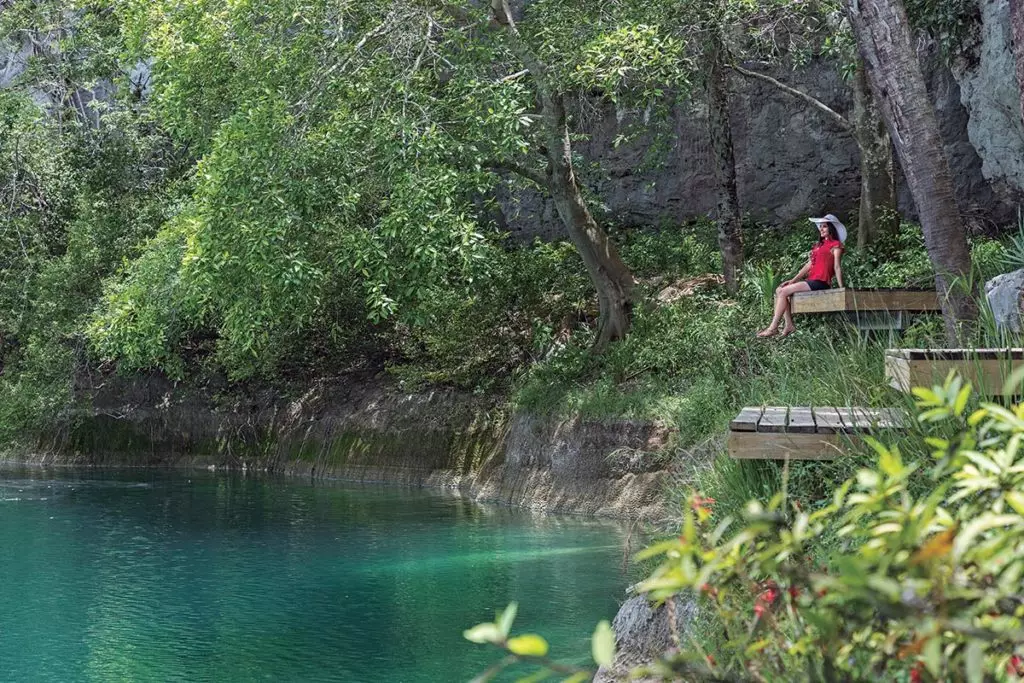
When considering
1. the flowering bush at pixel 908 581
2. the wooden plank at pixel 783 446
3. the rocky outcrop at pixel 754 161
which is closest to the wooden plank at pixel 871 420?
the wooden plank at pixel 783 446

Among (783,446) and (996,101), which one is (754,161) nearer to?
(996,101)

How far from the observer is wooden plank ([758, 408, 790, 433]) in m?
6.25

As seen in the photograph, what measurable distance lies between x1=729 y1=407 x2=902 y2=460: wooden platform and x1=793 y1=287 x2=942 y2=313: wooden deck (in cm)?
477

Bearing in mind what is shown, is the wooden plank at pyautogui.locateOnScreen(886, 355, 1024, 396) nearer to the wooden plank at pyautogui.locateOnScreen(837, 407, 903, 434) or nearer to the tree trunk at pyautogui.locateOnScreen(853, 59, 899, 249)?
the wooden plank at pyautogui.locateOnScreen(837, 407, 903, 434)

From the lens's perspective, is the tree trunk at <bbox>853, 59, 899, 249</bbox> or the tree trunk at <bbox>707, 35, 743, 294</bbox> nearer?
the tree trunk at <bbox>707, 35, 743, 294</bbox>

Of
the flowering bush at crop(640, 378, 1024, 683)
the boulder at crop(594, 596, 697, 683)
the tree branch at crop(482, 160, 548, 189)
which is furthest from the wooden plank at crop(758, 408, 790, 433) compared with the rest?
the tree branch at crop(482, 160, 548, 189)

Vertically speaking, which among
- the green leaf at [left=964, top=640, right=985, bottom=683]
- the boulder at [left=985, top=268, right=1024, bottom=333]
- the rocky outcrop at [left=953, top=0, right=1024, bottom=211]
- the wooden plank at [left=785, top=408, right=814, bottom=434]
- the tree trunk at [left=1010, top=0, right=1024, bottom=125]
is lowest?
the green leaf at [left=964, top=640, right=985, bottom=683]

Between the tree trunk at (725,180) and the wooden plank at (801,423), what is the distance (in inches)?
438

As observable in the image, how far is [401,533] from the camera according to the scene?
14.2 m

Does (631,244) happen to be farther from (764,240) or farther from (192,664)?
(192,664)

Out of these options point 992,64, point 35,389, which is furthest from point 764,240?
point 35,389

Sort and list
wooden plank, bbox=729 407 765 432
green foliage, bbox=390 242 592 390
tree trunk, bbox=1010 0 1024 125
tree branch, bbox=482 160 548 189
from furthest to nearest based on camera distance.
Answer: green foliage, bbox=390 242 592 390, tree branch, bbox=482 160 548 189, tree trunk, bbox=1010 0 1024 125, wooden plank, bbox=729 407 765 432

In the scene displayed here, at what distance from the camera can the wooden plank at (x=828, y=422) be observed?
620 cm

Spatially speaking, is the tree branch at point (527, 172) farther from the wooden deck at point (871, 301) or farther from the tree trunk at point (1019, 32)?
the tree trunk at point (1019, 32)
